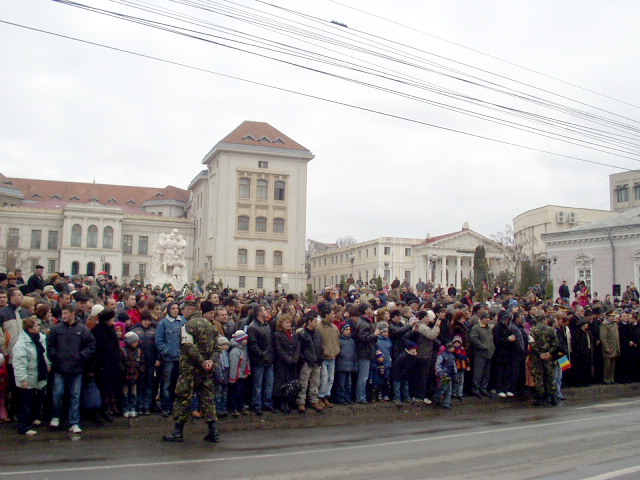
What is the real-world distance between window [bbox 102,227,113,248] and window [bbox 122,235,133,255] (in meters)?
2.35

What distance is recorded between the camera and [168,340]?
1093 centimetres

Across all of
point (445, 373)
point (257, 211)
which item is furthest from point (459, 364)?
point (257, 211)

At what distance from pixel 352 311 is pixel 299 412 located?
2.38 m

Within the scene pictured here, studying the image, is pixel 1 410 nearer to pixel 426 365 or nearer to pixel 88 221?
pixel 426 365

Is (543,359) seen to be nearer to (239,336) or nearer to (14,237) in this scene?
(239,336)

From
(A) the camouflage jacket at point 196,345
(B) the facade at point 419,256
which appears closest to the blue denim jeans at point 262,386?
(A) the camouflage jacket at point 196,345

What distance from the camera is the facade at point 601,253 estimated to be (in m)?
41.6

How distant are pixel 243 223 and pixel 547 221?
1419 inches

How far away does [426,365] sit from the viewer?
1348cm

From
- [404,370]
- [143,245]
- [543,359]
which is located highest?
[143,245]

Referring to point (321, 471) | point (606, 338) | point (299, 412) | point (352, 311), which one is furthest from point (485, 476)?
point (606, 338)

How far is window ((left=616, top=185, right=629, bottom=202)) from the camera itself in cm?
7825

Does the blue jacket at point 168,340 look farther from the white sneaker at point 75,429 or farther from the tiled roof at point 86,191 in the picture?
the tiled roof at point 86,191

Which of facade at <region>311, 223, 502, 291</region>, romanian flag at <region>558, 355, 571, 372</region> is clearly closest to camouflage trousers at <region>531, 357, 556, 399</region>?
romanian flag at <region>558, 355, 571, 372</region>
